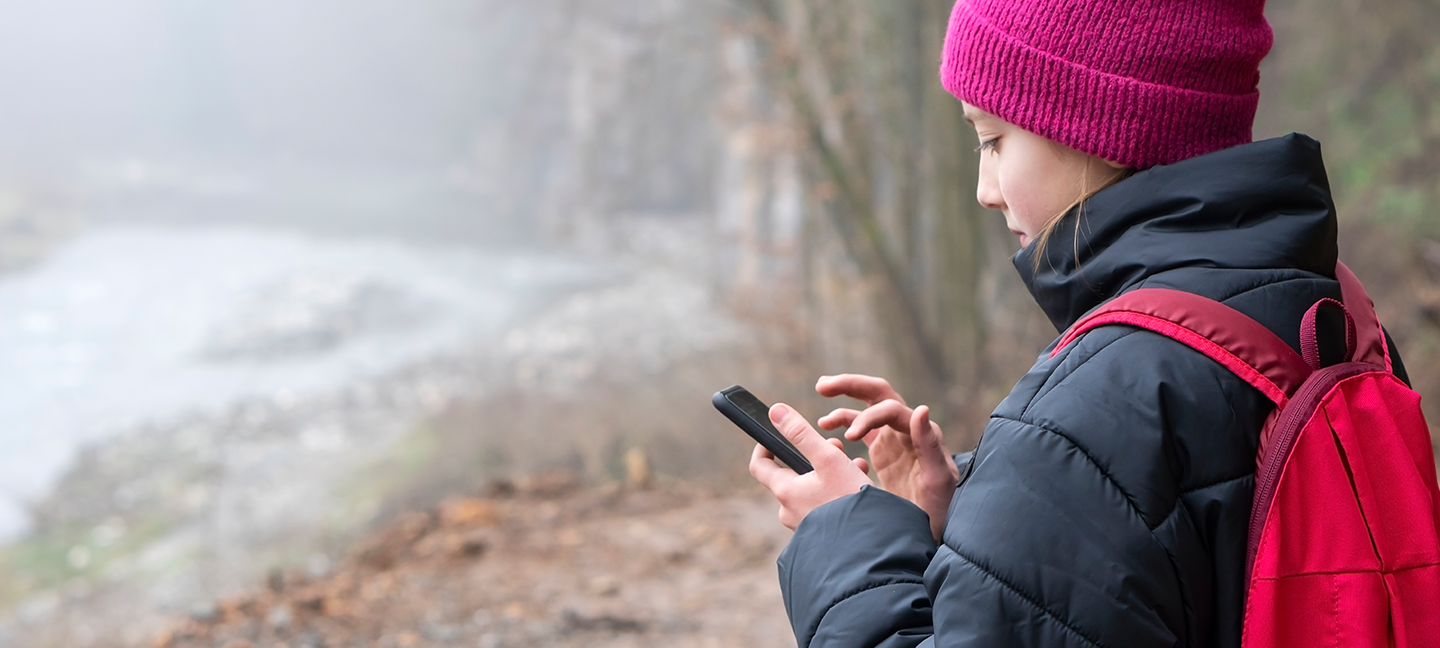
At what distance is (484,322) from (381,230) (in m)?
7.54

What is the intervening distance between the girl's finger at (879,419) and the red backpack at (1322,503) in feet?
1.16

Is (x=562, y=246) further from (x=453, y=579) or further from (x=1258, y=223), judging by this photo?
(x=1258, y=223)

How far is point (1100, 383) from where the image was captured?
874mm

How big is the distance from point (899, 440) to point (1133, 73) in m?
0.54

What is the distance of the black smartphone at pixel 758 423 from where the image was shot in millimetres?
1208

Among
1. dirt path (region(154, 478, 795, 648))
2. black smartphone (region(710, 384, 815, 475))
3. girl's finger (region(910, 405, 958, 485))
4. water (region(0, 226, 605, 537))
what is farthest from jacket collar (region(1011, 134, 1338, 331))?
water (region(0, 226, 605, 537))

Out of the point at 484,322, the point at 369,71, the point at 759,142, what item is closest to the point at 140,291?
the point at 484,322

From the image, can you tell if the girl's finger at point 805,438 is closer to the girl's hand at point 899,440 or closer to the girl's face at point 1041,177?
the girl's hand at point 899,440

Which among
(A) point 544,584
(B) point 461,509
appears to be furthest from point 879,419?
(B) point 461,509

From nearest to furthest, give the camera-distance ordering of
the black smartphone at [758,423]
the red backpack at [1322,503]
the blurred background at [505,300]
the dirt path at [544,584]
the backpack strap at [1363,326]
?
the red backpack at [1322,503] → the backpack strap at [1363,326] → the black smartphone at [758,423] → the dirt path at [544,584] → the blurred background at [505,300]

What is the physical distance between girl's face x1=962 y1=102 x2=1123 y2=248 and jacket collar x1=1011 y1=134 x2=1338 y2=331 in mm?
62

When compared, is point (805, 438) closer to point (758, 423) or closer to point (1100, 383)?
point (758, 423)

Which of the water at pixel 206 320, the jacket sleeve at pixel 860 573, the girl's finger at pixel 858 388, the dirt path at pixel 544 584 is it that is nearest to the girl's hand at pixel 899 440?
the girl's finger at pixel 858 388

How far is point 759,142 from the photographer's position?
6.30m
